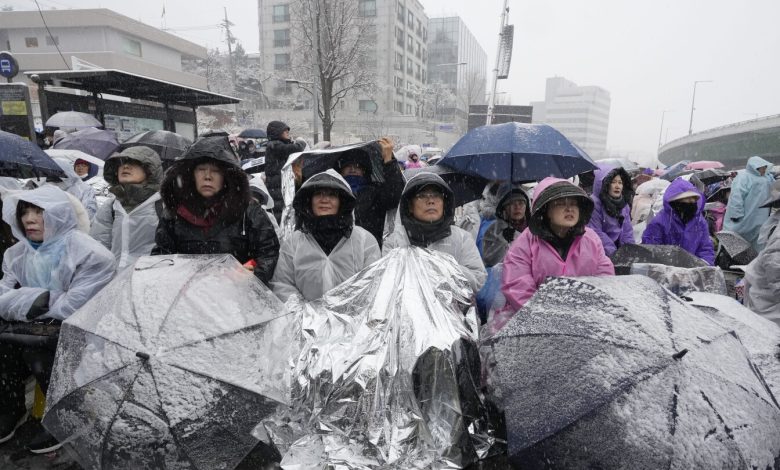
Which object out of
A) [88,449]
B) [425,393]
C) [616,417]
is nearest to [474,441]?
[425,393]

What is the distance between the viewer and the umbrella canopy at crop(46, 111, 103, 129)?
8719mm

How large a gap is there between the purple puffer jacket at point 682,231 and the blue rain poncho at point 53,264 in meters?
4.85

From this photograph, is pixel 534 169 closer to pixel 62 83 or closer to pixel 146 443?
pixel 146 443

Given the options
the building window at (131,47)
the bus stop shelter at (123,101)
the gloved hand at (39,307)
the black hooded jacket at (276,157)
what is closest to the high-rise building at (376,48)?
the building window at (131,47)

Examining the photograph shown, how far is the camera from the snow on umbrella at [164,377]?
171 centimetres

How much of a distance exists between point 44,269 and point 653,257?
4.37 metres

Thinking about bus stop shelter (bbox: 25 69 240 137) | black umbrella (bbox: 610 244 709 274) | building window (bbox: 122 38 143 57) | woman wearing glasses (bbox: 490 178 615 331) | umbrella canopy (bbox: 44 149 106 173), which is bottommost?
black umbrella (bbox: 610 244 709 274)

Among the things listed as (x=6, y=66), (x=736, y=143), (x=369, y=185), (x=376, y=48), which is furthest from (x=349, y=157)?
(x=376, y=48)

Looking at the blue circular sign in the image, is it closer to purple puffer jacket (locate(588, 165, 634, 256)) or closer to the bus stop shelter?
the bus stop shelter

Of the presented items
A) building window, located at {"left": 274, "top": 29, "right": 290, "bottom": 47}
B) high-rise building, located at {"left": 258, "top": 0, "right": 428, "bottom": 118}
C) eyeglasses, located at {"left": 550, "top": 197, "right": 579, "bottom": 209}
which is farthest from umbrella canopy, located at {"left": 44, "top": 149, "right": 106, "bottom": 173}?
building window, located at {"left": 274, "top": 29, "right": 290, "bottom": 47}

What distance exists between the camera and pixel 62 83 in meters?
9.48

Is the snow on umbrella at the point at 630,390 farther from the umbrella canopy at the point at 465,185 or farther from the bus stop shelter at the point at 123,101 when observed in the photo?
the bus stop shelter at the point at 123,101

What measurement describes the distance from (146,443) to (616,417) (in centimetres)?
178

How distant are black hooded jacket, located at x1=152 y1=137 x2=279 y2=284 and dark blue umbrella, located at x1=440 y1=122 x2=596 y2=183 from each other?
7.37 ft
